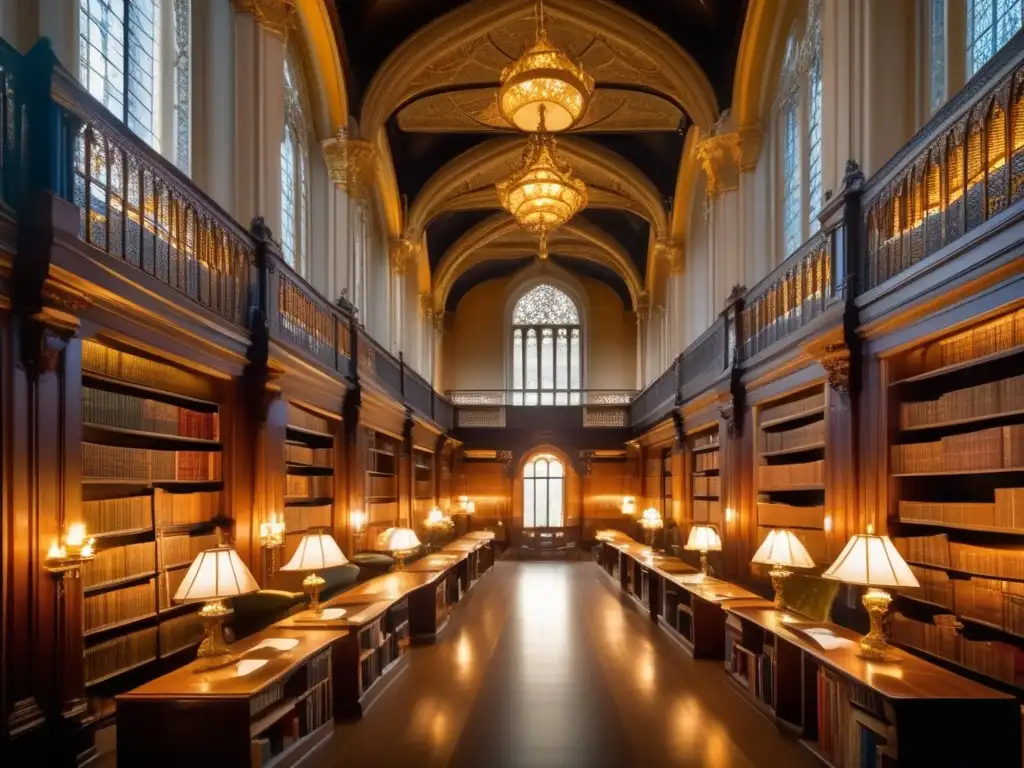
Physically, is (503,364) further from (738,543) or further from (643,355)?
(738,543)

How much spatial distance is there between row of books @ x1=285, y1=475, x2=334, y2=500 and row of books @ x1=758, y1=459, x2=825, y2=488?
4.88 meters

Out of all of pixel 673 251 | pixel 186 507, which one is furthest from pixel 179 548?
pixel 673 251

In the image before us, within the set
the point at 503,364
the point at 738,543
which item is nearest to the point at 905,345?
the point at 738,543

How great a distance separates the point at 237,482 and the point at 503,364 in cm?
1809

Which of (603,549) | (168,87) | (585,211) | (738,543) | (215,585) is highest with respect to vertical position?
(585,211)

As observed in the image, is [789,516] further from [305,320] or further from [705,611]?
[305,320]

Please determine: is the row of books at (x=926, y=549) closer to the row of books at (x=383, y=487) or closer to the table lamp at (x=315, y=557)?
the table lamp at (x=315, y=557)

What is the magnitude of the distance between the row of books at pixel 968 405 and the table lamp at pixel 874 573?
111cm

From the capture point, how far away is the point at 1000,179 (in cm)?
439

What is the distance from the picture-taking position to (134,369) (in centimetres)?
591

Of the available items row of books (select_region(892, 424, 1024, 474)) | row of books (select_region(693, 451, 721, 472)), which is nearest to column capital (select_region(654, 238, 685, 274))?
row of books (select_region(693, 451, 721, 472))

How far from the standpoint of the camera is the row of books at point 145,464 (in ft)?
16.8

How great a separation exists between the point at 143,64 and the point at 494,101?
8.98 m

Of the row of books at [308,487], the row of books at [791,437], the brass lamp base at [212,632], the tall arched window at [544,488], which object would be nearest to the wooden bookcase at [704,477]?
the row of books at [791,437]
